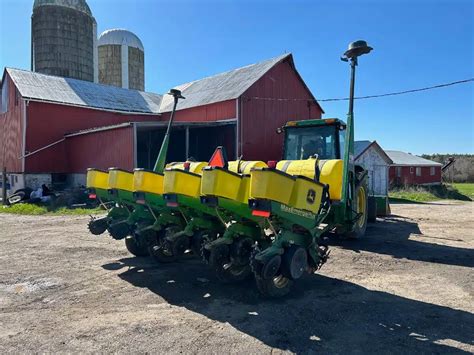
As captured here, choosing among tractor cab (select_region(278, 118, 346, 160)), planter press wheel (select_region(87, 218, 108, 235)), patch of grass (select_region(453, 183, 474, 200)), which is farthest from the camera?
patch of grass (select_region(453, 183, 474, 200))

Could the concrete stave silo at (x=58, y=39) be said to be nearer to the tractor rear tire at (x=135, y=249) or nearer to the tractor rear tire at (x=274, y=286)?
the tractor rear tire at (x=135, y=249)

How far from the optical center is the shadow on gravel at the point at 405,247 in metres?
6.78

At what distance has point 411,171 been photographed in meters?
36.0

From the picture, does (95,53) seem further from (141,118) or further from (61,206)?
(61,206)

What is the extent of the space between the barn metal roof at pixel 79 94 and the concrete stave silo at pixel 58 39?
4840mm

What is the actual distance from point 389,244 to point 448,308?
146 inches

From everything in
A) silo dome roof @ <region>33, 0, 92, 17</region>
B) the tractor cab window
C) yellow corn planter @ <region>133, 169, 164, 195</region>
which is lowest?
yellow corn planter @ <region>133, 169, 164, 195</region>

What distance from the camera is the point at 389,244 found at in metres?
8.03

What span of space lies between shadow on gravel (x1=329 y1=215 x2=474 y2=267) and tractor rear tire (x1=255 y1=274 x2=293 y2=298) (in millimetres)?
3060

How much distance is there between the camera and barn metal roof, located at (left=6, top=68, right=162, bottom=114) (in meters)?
20.7

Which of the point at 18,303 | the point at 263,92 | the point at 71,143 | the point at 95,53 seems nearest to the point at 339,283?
the point at 18,303

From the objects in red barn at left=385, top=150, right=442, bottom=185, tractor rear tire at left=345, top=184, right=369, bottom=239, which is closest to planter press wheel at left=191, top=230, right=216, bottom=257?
tractor rear tire at left=345, top=184, right=369, bottom=239

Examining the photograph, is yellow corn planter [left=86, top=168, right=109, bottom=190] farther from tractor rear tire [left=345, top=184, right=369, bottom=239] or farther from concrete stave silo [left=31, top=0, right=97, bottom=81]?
concrete stave silo [left=31, top=0, right=97, bottom=81]

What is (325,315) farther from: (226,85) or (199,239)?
(226,85)
